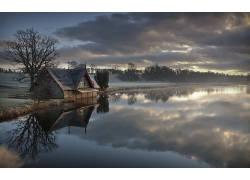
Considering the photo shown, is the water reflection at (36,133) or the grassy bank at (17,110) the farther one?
the grassy bank at (17,110)

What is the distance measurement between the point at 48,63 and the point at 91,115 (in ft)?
63.7

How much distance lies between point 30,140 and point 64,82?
1594cm

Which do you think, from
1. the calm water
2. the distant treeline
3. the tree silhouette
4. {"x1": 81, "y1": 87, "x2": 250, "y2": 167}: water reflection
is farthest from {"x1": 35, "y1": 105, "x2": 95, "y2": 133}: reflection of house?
the distant treeline

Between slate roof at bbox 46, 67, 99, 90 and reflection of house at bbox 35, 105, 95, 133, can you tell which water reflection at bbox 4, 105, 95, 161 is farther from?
slate roof at bbox 46, 67, 99, 90

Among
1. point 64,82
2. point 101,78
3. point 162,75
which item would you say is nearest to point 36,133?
point 64,82

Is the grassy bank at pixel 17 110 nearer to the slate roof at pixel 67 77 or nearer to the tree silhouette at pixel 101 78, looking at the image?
the slate roof at pixel 67 77

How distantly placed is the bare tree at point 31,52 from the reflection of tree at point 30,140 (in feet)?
59.1

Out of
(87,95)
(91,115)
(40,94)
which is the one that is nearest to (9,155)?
(91,115)

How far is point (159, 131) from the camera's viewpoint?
1211 centimetres

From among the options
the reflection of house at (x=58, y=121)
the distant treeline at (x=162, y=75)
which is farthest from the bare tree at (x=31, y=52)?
the distant treeline at (x=162, y=75)

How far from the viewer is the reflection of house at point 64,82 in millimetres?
24094

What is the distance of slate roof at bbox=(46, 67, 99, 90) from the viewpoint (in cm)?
2492
